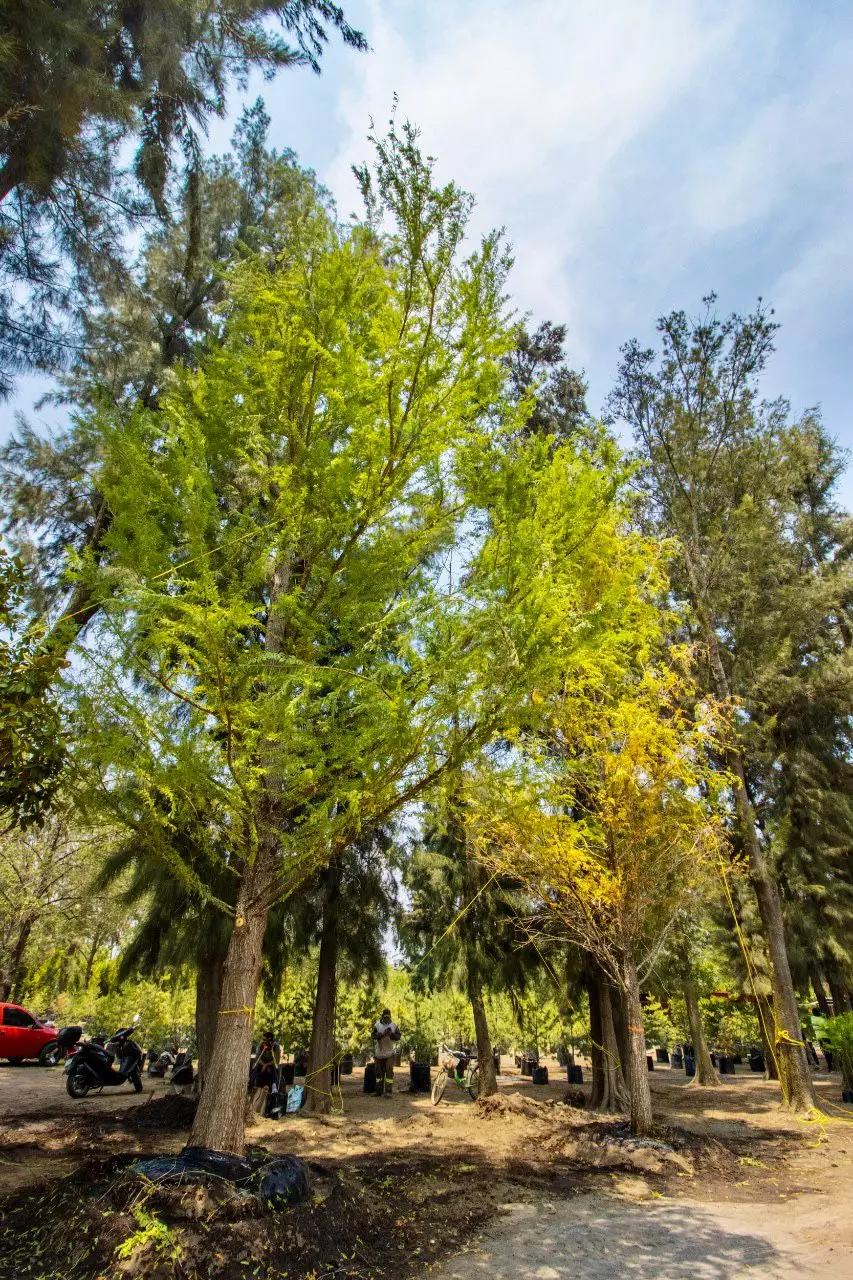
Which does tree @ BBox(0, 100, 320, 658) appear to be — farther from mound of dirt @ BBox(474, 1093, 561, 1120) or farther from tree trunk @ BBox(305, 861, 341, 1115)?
mound of dirt @ BBox(474, 1093, 561, 1120)

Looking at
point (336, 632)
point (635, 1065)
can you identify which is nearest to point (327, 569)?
point (336, 632)

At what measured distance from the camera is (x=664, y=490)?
41.6 feet

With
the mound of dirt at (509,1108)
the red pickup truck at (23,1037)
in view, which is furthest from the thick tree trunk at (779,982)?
the red pickup truck at (23,1037)

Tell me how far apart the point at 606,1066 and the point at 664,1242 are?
275 inches

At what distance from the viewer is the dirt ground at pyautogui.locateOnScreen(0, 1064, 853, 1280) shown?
3498mm

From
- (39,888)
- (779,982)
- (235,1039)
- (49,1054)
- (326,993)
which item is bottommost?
(49,1054)

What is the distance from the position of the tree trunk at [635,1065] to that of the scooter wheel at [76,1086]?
8.16 m

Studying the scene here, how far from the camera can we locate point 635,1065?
7.13 meters

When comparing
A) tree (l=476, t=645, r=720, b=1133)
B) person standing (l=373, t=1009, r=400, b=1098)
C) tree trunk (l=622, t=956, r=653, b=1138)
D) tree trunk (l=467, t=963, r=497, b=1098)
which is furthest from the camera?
person standing (l=373, t=1009, r=400, b=1098)

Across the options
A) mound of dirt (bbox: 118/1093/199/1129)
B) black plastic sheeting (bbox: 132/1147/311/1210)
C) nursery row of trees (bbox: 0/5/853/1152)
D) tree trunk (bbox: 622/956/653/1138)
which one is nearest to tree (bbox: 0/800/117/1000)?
nursery row of trees (bbox: 0/5/853/1152)

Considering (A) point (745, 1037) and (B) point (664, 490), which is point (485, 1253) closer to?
(B) point (664, 490)

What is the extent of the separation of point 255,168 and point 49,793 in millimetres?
9347

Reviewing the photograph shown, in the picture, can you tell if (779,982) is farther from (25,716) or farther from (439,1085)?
(25,716)

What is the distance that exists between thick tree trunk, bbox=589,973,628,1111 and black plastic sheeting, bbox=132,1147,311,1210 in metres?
7.96
